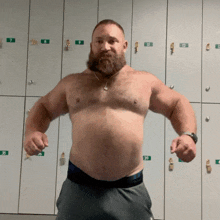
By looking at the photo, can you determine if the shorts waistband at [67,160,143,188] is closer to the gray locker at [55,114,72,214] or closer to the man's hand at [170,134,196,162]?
the man's hand at [170,134,196,162]

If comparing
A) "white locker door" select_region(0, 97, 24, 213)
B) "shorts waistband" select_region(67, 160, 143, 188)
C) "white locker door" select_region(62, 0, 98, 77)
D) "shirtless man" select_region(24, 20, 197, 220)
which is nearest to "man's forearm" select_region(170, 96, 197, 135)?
"shirtless man" select_region(24, 20, 197, 220)

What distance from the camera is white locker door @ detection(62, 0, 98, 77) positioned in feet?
9.14

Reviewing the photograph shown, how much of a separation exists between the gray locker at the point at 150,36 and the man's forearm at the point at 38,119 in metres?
1.76

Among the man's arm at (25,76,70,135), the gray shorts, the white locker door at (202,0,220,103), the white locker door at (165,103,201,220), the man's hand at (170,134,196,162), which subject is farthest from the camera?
the white locker door at (202,0,220,103)

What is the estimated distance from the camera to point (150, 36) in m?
2.79

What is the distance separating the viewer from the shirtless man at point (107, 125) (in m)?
1.02

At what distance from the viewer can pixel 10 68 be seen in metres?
2.80

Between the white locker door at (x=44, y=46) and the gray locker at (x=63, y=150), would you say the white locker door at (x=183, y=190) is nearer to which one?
the gray locker at (x=63, y=150)

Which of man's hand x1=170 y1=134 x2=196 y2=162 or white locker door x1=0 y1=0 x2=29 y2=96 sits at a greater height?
white locker door x1=0 y1=0 x2=29 y2=96

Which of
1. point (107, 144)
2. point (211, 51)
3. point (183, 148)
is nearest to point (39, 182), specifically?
point (107, 144)

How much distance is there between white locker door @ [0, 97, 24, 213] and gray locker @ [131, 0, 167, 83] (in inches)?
53.2

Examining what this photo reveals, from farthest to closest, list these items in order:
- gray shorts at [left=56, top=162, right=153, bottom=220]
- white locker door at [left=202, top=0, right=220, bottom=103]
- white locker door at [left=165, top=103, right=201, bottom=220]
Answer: white locker door at [left=202, top=0, right=220, bottom=103], white locker door at [left=165, top=103, right=201, bottom=220], gray shorts at [left=56, top=162, right=153, bottom=220]

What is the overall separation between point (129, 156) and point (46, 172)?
72.8 inches

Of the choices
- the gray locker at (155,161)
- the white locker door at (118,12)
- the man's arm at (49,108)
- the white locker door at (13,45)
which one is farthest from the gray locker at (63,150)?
the man's arm at (49,108)
